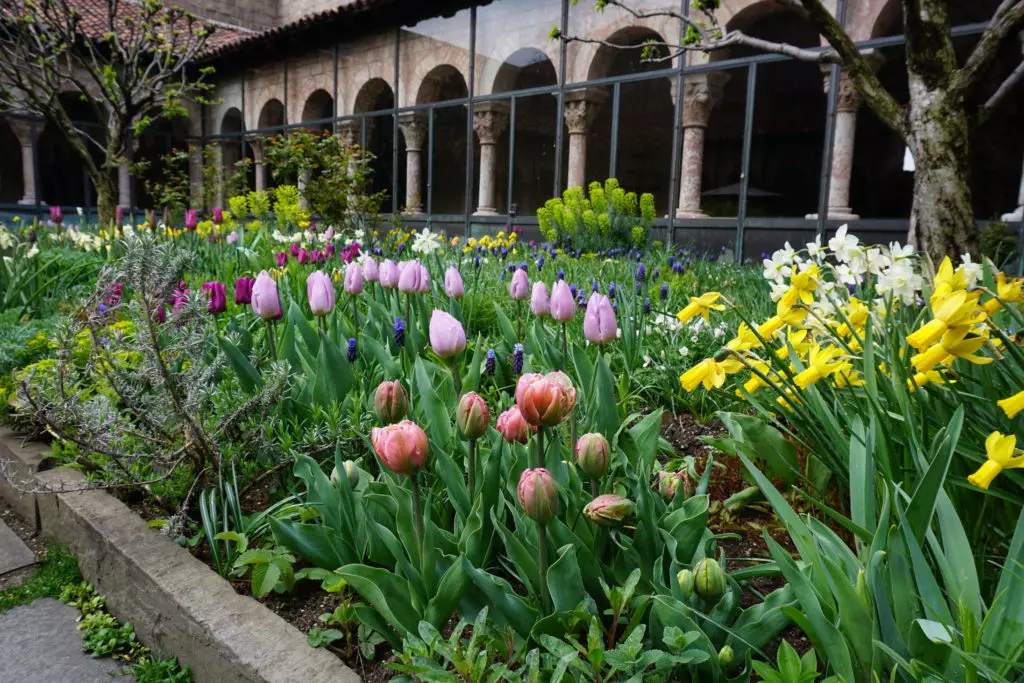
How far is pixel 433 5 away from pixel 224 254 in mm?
8634

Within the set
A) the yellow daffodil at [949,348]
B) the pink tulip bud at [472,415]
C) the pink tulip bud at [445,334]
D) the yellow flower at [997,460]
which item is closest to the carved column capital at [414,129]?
the pink tulip bud at [445,334]

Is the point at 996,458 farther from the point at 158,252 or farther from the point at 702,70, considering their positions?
the point at 702,70

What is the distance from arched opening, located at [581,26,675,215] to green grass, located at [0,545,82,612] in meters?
8.95

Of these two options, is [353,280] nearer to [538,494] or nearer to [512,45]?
[538,494]

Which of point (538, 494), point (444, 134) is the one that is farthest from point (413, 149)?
point (538, 494)

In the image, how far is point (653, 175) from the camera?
12.1 metres

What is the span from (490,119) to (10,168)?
49.8 feet

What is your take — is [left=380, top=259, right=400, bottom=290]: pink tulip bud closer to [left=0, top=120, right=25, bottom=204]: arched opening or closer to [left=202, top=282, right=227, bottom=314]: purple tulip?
[left=202, top=282, right=227, bottom=314]: purple tulip

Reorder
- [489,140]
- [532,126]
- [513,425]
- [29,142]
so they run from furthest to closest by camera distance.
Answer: [29,142] → [489,140] → [532,126] → [513,425]

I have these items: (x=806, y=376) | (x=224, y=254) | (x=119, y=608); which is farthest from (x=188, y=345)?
(x=224, y=254)

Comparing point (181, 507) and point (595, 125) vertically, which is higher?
point (595, 125)

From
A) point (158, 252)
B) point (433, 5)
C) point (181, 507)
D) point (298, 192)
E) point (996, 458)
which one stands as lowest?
point (181, 507)

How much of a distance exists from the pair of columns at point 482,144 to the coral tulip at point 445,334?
1048cm

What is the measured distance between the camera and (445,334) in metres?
1.50
